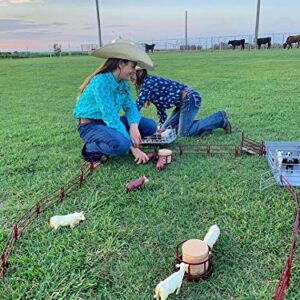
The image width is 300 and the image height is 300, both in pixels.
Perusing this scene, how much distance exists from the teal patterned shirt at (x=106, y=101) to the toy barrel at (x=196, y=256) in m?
1.51

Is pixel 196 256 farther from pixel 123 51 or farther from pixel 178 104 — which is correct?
pixel 178 104

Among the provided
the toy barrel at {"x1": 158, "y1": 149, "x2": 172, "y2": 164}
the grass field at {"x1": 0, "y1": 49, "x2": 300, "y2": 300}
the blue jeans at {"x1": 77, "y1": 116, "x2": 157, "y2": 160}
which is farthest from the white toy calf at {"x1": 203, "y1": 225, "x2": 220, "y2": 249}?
the blue jeans at {"x1": 77, "y1": 116, "x2": 157, "y2": 160}

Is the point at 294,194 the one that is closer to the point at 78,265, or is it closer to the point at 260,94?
the point at 78,265

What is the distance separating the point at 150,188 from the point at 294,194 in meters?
0.86

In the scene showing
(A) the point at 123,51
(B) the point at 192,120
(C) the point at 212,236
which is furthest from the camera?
(B) the point at 192,120

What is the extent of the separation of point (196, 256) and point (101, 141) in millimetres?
1592

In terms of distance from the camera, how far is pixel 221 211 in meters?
2.13

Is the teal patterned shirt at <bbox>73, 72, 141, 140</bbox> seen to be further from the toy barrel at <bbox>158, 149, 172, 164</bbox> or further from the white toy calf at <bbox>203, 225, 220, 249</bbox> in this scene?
the white toy calf at <bbox>203, 225, 220, 249</bbox>

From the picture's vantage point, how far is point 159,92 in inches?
140

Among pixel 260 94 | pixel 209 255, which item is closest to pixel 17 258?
pixel 209 255

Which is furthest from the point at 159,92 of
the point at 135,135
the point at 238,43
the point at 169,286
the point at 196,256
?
the point at 238,43

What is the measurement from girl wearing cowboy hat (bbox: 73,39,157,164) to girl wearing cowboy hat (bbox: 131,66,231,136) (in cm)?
40

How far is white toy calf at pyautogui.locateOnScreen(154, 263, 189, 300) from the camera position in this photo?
144 cm

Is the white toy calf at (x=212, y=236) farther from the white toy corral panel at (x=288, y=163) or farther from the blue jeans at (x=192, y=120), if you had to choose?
the blue jeans at (x=192, y=120)
